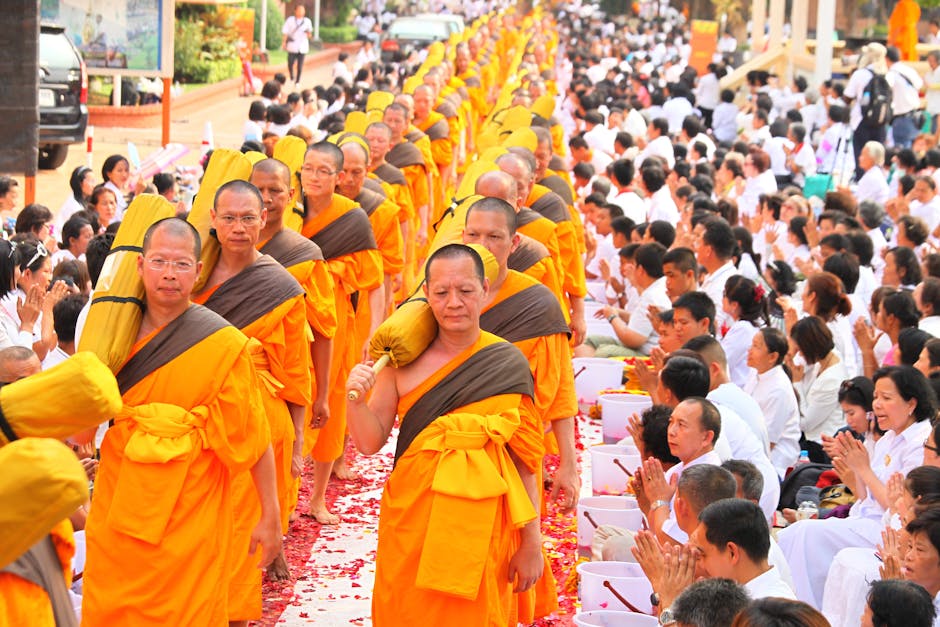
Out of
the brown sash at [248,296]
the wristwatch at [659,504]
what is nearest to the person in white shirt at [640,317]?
the wristwatch at [659,504]

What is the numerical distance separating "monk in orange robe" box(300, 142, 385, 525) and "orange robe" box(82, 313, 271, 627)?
2.51m

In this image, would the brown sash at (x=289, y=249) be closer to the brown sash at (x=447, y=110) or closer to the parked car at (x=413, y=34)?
the brown sash at (x=447, y=110)

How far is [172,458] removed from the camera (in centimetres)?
493

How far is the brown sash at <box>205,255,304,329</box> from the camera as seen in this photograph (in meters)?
6.04

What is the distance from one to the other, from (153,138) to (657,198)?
9.82 metres

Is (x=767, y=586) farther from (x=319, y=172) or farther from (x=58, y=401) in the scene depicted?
(x=319, y=172)

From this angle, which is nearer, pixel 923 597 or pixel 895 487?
pixel 923 597

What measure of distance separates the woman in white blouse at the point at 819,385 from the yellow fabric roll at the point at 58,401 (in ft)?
18.6

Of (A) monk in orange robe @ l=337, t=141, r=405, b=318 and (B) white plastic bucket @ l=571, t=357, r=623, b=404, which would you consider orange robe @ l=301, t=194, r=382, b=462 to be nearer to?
(A) monk in orange robe @ l=337, t=141, r=405, b=318

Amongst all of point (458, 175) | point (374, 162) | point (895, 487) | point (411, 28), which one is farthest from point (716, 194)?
point (411, 28)

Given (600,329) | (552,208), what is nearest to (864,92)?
(600,329)

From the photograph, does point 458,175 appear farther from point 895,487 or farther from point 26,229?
point 895,487

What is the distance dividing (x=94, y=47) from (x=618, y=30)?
34898mm

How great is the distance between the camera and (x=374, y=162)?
10625 mm
